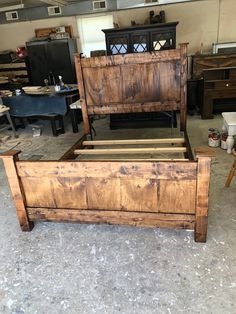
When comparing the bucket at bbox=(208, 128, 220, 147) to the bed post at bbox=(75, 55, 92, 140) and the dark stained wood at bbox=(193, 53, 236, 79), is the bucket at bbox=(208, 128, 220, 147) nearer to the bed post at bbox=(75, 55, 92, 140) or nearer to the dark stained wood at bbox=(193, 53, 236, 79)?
the bed post at bbox=(75, 55, 92, 140)

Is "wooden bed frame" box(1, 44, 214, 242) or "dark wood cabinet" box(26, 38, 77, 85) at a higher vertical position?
"dark wood cabinet" box(26, 38, 77, 85)

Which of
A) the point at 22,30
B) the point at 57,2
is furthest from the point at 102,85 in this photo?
the point at 22,30

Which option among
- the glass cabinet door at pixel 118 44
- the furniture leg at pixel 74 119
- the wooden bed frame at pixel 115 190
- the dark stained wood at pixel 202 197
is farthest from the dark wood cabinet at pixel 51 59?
the dark stained wood at pixel 202 197

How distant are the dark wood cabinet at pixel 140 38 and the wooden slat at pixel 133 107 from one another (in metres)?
2.03

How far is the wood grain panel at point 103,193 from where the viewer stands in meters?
1.76

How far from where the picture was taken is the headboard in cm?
252

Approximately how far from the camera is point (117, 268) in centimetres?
164

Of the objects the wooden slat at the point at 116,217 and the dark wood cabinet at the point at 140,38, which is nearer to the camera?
the wooden slat at the point at 116,217

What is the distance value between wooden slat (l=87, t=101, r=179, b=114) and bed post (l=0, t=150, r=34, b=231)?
115 centimetres

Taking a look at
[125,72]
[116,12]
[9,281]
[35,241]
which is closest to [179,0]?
[116,12]

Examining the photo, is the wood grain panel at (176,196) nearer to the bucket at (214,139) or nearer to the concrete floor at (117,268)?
the concrete floor at (117,268)

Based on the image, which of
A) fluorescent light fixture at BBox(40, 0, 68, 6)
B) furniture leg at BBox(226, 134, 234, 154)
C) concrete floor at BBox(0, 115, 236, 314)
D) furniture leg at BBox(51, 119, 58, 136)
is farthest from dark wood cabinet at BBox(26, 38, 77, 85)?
concrete floor at BBox(0, 115, 236, 314)

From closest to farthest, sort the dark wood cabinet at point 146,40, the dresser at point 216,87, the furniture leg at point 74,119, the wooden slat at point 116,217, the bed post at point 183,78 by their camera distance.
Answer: the wooden slat at point 116,217
the bed post at point 183,78
the dark wood cabinet at point 146,40
the dresser at point 216,87
the furniture leg at point 74,119

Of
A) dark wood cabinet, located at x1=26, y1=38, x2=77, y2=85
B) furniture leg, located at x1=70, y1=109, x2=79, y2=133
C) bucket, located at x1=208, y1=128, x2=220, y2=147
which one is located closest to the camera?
bucket, located at x1=208, y1=128, x2=220, y2=147
